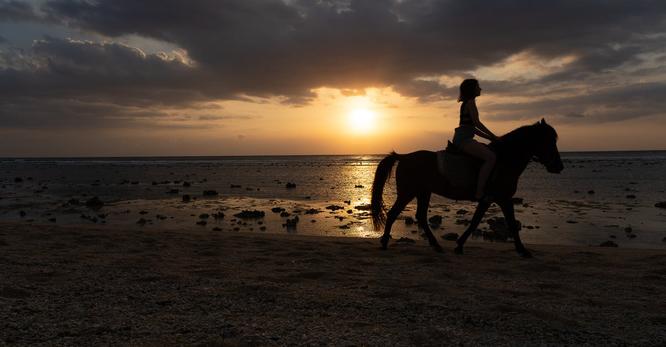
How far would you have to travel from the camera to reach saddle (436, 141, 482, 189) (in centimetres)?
1069

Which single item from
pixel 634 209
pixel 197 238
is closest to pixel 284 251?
pixel 197 238

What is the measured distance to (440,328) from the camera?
5.50m

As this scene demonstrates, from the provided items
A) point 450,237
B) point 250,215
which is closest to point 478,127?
point 450,237

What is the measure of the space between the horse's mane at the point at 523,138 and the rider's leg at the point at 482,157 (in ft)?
1.54

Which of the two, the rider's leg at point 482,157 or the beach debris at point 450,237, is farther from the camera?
the beach debris at point 450,237

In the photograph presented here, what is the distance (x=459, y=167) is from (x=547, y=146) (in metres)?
2.10

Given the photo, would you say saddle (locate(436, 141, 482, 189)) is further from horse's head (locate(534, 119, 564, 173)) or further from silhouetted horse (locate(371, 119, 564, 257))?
horse's head (locate(534, 119, 564, 173))

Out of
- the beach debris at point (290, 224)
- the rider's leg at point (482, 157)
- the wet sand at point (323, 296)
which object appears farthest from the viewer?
the beach debris at point (290, 224)

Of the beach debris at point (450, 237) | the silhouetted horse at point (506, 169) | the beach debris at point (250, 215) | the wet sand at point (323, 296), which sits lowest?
the beach debris at point (250, 215)

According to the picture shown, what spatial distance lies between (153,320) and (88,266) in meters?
3.92

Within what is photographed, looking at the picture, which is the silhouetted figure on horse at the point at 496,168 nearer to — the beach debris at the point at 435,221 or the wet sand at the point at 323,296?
the wet sand at the point at 323,296

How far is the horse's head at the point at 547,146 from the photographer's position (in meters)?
10.4

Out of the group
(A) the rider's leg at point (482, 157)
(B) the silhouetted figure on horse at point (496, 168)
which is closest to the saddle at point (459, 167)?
(B) the silhouetted figure on horse at point (496, 168)

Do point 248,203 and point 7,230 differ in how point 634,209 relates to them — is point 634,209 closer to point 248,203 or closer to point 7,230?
point 248,203
